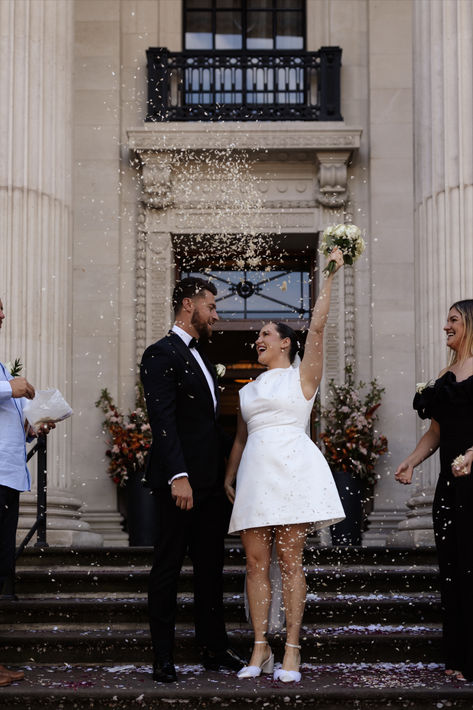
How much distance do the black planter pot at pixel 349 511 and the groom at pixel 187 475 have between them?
5018 millimetres

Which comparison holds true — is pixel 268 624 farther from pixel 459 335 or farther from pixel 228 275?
pixel 228 275

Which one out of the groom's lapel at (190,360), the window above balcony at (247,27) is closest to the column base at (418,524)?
the groom's lapel at (190,360)

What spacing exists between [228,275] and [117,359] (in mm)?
1756

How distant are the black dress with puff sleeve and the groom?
1181mm

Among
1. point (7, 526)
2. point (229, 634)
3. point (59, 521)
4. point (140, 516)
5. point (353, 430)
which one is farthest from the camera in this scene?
point (353, 430)

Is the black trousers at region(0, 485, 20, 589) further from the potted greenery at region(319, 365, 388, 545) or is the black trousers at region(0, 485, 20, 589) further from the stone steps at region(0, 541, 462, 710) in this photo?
the potted greenery at region(319, 365, 388, 545)

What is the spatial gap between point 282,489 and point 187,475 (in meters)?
0.52

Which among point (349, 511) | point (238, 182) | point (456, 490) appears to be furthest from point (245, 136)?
point (456, 490)

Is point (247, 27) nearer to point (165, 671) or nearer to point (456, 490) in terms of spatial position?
point (456, 490)

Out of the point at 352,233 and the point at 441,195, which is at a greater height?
the point at 441,195

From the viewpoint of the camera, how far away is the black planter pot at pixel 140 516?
11797 millimetres

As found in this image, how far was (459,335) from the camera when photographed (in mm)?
6566

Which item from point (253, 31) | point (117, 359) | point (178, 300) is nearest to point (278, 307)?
point (117, 359)

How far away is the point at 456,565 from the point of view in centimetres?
642
